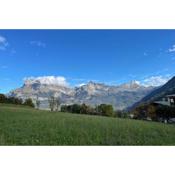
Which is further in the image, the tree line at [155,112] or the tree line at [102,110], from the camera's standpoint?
the tree line at [102,110]

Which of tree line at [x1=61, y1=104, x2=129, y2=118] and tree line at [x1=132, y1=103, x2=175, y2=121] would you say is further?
tree line at [x1=61, y1=104, x2=129, y2=118]

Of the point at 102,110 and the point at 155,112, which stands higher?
the point at 102,110

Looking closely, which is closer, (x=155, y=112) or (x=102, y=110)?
(x=155, y=112)

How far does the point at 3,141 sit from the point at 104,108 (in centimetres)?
3090
